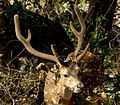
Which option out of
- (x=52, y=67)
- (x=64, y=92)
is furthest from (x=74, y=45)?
(x=64, y=92)

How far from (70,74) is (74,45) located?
2.06m

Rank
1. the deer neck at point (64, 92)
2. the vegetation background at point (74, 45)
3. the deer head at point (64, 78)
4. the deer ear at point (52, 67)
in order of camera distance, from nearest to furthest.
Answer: the deer head at point (64, 78)
the deer neck at point (64, 92)
the deer ear at point (52, 67)
the vegetation background at point (74, 45)

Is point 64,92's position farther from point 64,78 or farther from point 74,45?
point 74,45

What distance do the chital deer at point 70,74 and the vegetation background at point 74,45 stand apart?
350 mm

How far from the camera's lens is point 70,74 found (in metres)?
3.58

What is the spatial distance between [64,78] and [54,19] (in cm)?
296

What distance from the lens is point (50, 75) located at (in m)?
4.33

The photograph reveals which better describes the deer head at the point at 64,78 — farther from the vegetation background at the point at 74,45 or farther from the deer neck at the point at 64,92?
the vegetation background at the point at 74,45

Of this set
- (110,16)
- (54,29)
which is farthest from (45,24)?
(110,16)

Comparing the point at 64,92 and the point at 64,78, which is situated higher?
the point at 64,78

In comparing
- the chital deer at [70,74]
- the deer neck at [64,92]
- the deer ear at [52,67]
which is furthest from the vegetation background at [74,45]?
the deer neck at [64,92]

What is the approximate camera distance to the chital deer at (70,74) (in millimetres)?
3594

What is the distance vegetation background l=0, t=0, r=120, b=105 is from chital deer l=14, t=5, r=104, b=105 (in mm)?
350

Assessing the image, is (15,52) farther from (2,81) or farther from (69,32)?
(69,32)
